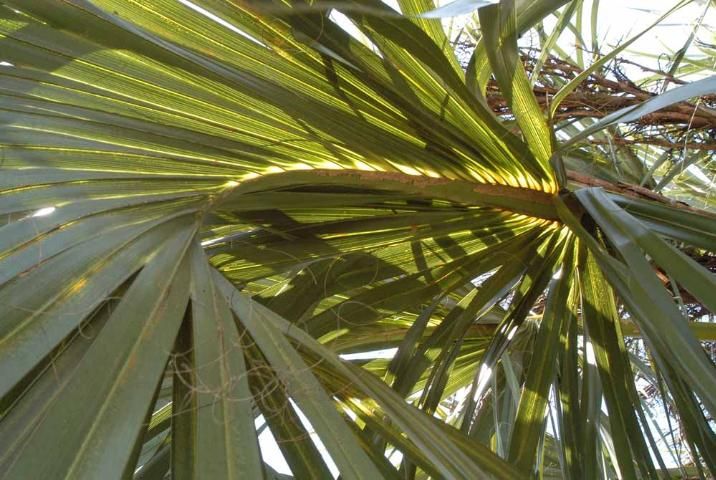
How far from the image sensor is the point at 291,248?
1.06 m

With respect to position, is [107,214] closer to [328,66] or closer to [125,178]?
[125,178]

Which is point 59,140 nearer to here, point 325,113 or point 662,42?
point 325,113

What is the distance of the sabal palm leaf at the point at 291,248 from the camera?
60 centimetres

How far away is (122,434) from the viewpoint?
536 millimetres

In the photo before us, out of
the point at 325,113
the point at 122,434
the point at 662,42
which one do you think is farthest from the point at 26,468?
the point at 662,42

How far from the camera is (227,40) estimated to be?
89 centimetres

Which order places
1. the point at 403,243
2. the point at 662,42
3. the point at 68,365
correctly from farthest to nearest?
the point at 662,42
the point at 403,243
the point at 68,365

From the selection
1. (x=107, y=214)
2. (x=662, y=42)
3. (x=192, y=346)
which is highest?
(x=662, y=42)

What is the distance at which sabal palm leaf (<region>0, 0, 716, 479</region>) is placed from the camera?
0.60 meters

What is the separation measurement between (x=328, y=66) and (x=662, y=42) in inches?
48.7

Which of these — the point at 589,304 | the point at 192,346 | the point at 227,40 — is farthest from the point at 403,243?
the point at 192,346

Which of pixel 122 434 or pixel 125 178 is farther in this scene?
pixel 125 178

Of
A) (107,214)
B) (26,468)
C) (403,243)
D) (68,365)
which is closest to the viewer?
(26,468)

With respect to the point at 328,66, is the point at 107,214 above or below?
below
